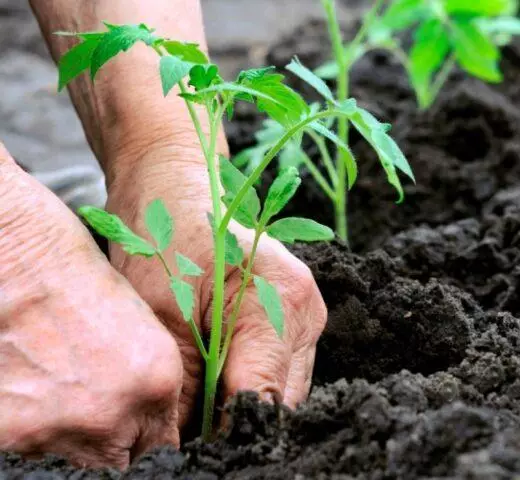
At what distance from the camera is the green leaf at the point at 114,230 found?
4.30 ft

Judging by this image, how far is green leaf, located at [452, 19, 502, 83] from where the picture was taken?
3062mm

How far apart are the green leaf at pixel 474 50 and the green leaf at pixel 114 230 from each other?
197 centimetres

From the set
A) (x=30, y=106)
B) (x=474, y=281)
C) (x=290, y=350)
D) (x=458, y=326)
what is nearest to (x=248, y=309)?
(x=290, y=350)

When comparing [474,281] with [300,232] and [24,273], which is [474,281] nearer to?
[300,232]

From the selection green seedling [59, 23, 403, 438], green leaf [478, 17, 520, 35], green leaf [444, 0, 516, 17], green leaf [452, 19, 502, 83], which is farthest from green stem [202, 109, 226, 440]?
green leaf [478, 17, 520, 35]

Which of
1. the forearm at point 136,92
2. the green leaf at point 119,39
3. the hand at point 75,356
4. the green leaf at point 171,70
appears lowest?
the hand at point 75,356

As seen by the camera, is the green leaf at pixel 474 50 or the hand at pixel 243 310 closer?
the hand at pixel 243 310

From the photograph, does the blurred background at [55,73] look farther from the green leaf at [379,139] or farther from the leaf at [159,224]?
the green leaf at [379,139]

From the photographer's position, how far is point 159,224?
55.1 inches

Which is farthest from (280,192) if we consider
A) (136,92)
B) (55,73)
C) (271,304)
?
(55,73)

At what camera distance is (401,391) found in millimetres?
1300

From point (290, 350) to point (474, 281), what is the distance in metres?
0.77

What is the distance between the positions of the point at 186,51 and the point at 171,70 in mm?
153

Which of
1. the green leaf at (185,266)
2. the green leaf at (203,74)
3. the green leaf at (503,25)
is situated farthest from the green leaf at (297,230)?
the green leaf at (503,25)
